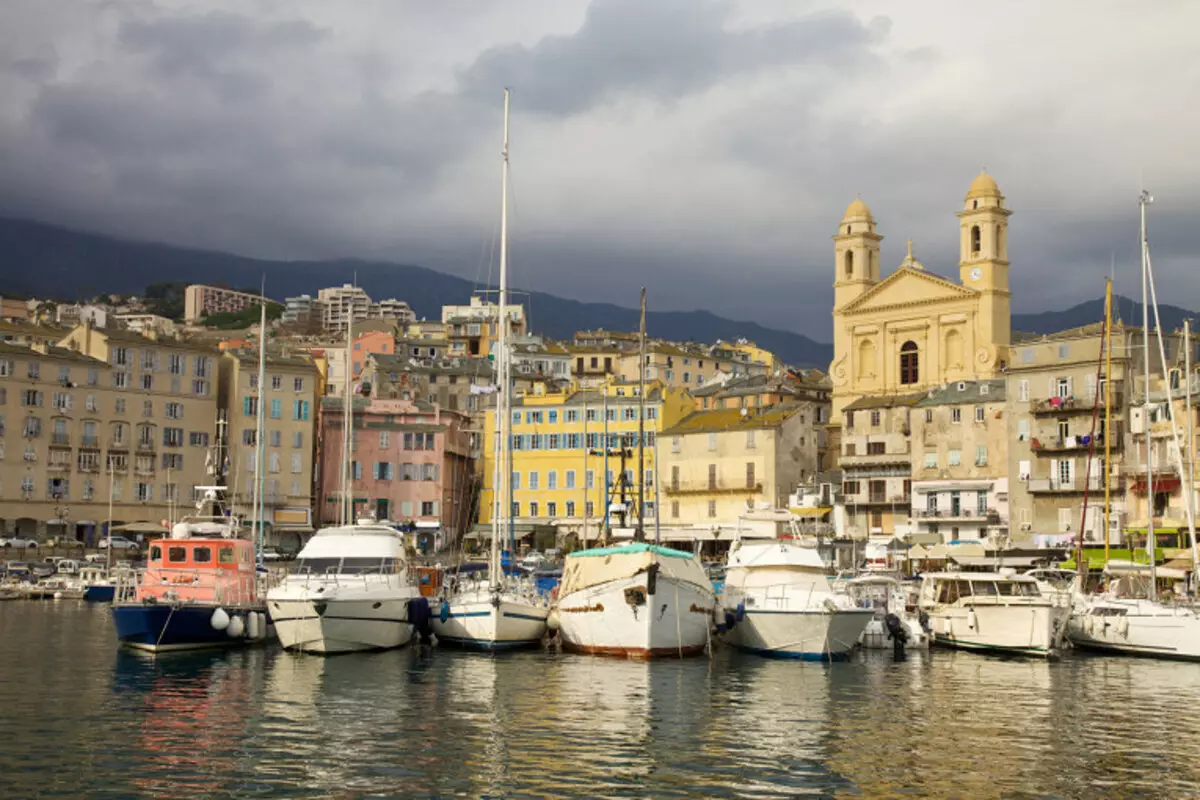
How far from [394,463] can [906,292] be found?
40.9 meters

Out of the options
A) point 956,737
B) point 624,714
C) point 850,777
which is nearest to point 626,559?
point 624,714

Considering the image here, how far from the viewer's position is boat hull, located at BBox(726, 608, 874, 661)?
1827 inches

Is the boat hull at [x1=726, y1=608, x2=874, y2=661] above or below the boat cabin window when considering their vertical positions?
below

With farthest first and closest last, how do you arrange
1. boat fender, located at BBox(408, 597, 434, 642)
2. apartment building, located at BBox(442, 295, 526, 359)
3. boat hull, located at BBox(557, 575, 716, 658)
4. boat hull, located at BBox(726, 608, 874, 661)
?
apartment building, located at BBox(442, 295, 526, 359) < boat fender, located at BBox(408, 597, 434, 642) < boat hull, located at BBox(726, 608, 874, 661) < boat hull, located at BBox(557, 575, 716, 658)

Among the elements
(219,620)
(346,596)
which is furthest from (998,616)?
(219,620)

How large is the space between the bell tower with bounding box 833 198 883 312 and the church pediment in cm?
256

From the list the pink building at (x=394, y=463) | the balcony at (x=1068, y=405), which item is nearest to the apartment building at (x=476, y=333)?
the pink building at (x=394, y=463)

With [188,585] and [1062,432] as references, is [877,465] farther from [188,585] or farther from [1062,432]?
[188,585]

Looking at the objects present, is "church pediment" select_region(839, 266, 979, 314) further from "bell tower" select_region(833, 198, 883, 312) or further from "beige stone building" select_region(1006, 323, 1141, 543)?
"beige stone building" select_region(1006, 323, 1141, 543)

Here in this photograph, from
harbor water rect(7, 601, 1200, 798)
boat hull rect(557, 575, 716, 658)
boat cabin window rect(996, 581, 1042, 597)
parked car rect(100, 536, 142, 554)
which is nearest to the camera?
harbor water rect(7, 601, 1200, 798)

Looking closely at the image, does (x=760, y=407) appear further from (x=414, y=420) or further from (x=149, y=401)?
(x=149, y=401)

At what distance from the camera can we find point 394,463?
368 feet

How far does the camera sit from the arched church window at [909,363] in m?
111

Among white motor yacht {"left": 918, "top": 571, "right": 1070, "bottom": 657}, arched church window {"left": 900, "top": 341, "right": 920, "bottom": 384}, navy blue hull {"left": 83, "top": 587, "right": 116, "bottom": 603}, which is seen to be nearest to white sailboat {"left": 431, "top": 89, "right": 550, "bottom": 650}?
white motor yacht {"left": 918, "top": 571, "right": 1070, "bottom": 657}
